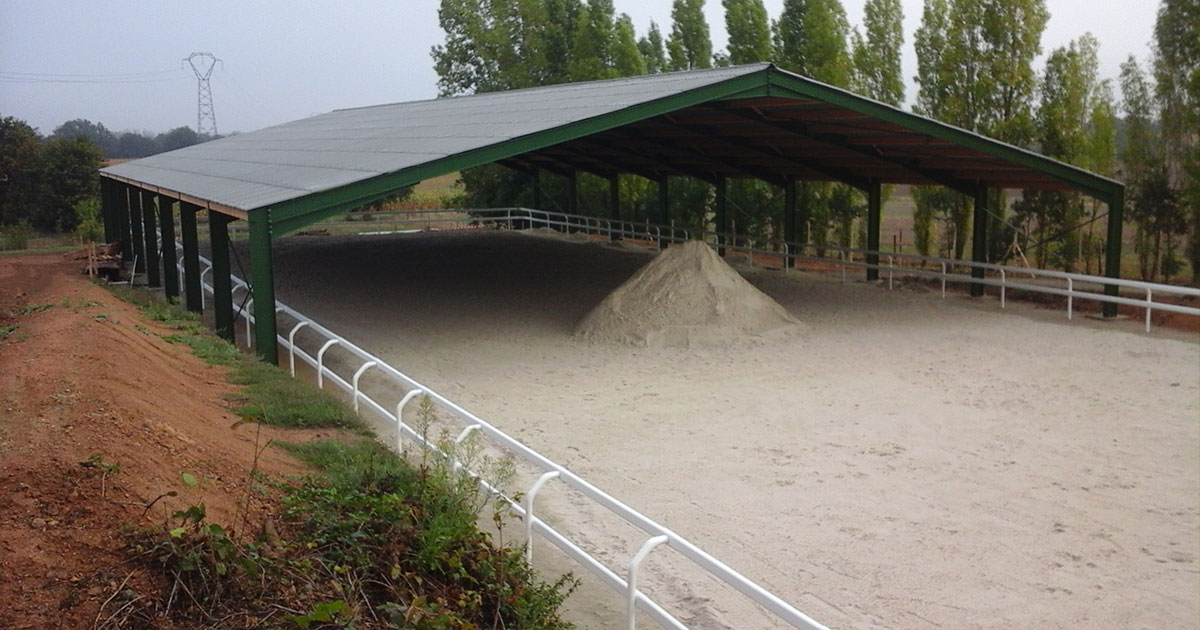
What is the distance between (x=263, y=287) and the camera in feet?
44.7

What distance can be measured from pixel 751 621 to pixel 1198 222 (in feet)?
68.5

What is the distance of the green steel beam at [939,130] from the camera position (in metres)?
17.5

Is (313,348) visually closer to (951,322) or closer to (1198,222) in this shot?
(951,322)

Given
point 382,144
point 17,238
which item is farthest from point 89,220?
point 382,144

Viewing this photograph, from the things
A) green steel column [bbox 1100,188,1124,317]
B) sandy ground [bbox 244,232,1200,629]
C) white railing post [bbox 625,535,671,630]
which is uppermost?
green steel column [bbox 1100,188,1124,317]

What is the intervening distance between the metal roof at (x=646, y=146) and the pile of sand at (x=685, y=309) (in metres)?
2.59

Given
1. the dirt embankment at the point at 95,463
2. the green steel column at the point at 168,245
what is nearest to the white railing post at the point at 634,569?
the dirt embankment at the point at 95,463

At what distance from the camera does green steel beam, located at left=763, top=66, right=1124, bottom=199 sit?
1748 centimetres

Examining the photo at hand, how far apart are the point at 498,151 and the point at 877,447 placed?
7161 mm

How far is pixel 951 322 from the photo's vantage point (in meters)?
18.4

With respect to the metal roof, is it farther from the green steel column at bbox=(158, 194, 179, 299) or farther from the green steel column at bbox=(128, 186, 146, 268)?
the green steel column at bbox=(128, 186, 146, 268)

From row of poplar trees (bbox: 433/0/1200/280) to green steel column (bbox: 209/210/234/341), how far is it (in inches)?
616

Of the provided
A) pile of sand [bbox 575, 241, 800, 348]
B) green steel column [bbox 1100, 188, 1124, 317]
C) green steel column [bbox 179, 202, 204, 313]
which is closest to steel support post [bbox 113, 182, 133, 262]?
green steel column [bbox 179, 202, 204, 313]

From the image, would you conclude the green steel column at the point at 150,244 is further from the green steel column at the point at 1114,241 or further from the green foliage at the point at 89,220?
the green steel column at the point at 1114,241
